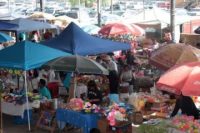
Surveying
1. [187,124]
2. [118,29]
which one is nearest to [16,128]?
[187,124]

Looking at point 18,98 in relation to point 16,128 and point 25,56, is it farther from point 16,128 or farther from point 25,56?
point 25,56

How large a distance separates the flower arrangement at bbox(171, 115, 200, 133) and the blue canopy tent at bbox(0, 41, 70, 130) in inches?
170

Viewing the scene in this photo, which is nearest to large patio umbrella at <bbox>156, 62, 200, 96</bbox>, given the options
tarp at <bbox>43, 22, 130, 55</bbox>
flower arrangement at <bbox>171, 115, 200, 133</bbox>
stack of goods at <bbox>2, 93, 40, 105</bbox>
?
flower arrangement at <bbox>171, 115, 200, 133</bbox>

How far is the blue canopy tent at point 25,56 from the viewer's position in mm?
11203

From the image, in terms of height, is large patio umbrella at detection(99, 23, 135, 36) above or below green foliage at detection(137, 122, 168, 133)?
above

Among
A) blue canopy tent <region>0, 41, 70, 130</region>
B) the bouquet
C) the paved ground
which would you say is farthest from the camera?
the paved ground

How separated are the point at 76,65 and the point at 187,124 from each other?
348cm

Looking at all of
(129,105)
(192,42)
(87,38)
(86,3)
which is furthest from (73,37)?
(86,3)

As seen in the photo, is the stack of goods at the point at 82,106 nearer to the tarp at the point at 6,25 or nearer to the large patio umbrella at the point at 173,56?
the large patio umbrella at the point at 173,56

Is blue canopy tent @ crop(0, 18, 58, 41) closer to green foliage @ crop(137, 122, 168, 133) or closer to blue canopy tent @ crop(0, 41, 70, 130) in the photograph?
blue canopy tent @ crop(0, 41, 70, 130)

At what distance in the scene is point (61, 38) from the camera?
14.4m

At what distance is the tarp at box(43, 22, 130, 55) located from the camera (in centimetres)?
1373

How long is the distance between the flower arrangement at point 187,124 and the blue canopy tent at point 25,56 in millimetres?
4310

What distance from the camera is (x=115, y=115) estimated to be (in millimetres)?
9875
